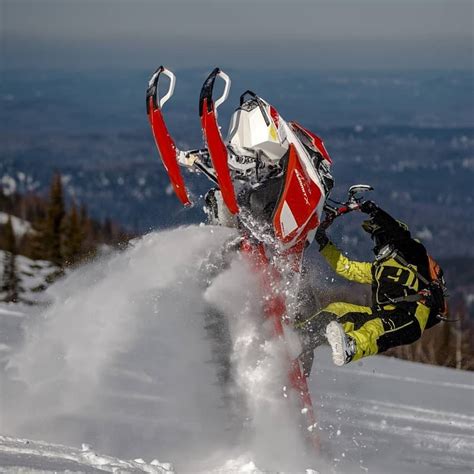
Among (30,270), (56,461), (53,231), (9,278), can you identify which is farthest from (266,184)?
(53,231)

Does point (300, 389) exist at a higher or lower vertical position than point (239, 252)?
lower

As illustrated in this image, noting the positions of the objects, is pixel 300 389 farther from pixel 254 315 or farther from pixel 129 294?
pixel 129 294

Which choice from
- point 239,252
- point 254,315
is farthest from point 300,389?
point 239,252

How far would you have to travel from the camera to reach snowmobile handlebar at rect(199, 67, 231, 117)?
15.8 ft

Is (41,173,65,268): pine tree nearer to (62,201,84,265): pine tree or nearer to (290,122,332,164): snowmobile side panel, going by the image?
(62,201,84,265): pine tree

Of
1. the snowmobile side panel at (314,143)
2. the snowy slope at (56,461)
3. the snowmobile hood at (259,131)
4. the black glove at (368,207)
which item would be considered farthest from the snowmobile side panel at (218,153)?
the snowy slope at (56,461)

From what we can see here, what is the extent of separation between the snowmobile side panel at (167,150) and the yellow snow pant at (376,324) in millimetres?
1153

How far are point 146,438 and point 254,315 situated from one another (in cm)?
106

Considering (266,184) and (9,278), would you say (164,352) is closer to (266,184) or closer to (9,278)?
(266,184)

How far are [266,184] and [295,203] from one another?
23 centimetres

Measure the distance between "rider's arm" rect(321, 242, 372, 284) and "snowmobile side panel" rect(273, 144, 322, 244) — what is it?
817mm

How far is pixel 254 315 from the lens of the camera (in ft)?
17.6

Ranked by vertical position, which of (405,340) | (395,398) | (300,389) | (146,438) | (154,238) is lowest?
(395,398)

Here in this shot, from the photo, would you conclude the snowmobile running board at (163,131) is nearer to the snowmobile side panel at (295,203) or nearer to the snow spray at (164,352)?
the snow spray at (164,352)
